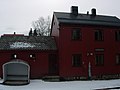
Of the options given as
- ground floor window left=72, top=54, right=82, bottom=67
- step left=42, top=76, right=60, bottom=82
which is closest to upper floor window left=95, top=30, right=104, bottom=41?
ground floor window left=72, top=54, right=82, bottom=67

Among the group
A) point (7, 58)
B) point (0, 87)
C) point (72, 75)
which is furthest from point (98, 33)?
point (0, 87)

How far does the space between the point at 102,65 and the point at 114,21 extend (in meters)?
6.55

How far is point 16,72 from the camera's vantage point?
86.2 ft

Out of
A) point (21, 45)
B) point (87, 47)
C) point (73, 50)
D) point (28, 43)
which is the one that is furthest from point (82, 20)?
point (21, 45)

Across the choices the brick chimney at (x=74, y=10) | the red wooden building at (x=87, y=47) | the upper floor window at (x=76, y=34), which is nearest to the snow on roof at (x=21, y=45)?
the red wooden building at (x=87, y=47)

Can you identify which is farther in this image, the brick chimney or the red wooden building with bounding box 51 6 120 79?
the brick chimney

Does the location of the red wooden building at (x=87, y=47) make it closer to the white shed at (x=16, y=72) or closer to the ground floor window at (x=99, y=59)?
the ground floor window at (x=99, y=59)

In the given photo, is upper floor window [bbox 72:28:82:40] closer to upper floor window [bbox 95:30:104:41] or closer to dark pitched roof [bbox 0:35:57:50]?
upper floor window [bbox 95:30:104:41]

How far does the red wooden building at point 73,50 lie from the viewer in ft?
86.3

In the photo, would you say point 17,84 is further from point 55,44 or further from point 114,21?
point 114,21

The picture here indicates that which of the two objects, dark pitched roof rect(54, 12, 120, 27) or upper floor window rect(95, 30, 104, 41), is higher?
dark pitched roof rect(54, 12, 120, 27)

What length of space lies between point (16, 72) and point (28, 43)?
374 cm

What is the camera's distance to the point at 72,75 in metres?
26.5

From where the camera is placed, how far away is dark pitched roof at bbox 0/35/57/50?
26281mm
